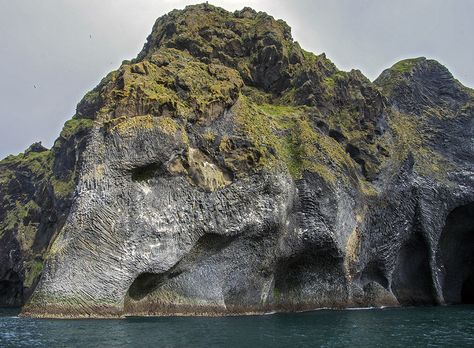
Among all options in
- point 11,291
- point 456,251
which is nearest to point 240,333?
point 456,251

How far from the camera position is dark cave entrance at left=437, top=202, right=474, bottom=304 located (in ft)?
215

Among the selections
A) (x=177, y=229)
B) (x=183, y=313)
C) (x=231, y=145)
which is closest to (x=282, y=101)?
(x=231, y=145)

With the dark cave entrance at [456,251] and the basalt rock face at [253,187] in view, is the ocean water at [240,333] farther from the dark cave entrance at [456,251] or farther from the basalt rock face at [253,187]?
the dark cave entrance at [456,251]

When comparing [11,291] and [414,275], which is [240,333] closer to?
[414,275]

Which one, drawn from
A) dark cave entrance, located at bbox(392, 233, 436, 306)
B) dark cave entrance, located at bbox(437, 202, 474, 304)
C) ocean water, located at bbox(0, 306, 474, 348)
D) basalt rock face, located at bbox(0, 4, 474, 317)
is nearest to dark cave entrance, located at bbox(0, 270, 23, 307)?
basalt rock face, located at bbox(0, 4, 474, 317)

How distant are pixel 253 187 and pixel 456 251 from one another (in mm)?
35017

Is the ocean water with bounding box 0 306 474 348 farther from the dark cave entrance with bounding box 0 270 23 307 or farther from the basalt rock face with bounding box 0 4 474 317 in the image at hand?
the dark cave entrance with bounding box 0 270 23 307

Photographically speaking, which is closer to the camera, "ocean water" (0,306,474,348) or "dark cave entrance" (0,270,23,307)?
"ocean water" (0,306,474,348)

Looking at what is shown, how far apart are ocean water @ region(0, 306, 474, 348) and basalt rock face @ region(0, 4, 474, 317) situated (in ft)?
22.3

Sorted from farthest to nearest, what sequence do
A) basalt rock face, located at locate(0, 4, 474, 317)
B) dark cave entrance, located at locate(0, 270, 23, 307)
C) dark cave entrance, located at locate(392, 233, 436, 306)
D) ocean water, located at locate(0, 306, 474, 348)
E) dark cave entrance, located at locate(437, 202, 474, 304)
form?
dark cave entrance, located at locate(0, 270, 23, 307) < dark cave entrance, located at locate(437, 202, 474, 304) < dark cave entrance, located at locate(392, 233, 436, 306) < basalt rock face, located at locate(0, 4, 474, 317) < ocean water, located at locate(0, 306, 474, 348)

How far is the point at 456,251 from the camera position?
221ft

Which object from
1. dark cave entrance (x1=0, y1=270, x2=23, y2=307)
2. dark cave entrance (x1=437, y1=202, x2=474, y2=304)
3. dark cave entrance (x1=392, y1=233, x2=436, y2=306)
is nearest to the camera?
dark cave entrance (x1=392, y1=233, x2=436, y2=306)

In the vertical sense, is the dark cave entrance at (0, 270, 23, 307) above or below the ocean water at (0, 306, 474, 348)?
above

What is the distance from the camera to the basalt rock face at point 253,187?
4156 cm
